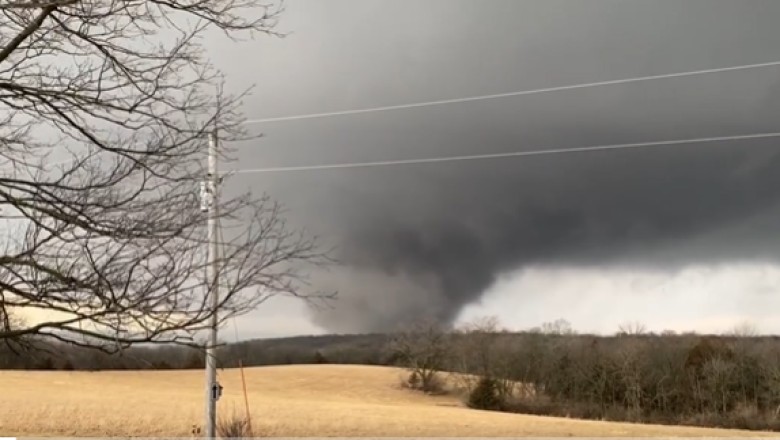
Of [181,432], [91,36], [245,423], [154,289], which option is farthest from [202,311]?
[181,432]

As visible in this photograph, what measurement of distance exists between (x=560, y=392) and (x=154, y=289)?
67.1 metres

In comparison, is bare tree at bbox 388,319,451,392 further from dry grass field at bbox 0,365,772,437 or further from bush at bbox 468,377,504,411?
→ dry grass field at bbox 0,365,772,437

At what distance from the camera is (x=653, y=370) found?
6481 cm

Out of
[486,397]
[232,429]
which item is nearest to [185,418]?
[232,429]

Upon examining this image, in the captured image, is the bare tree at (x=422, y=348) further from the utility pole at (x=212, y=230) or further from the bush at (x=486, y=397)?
the utility pole at (x=212, y=230)

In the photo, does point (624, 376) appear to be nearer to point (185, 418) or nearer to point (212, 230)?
point (185, 418)

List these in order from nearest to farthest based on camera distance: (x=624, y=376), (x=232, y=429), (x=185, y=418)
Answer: (x=232, y=429)
(x=185, y=418)
(x=624, y=376)

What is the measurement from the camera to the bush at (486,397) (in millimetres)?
64625

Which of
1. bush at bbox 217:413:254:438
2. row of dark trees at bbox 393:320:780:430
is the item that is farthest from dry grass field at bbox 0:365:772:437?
row of dark trees at bbox 393:320:780:430

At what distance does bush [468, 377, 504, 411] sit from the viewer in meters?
64.6

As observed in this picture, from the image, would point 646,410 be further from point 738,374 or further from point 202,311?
point 202,311

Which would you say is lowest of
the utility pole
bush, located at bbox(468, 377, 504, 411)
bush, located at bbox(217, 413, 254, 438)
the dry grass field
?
bush, located at bbox(468, 377, 504, 411)

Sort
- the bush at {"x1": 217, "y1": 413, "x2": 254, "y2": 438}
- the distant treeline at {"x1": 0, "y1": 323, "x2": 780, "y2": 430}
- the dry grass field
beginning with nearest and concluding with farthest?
the bush at {"x1": 217, "y1": 413, "x2": 254, "y2": 438}
the dry grass field
the distant treeline at {"x1": 0, "y1": 323, "x2": 780, "y2": 430}

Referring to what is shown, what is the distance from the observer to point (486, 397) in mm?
65625
